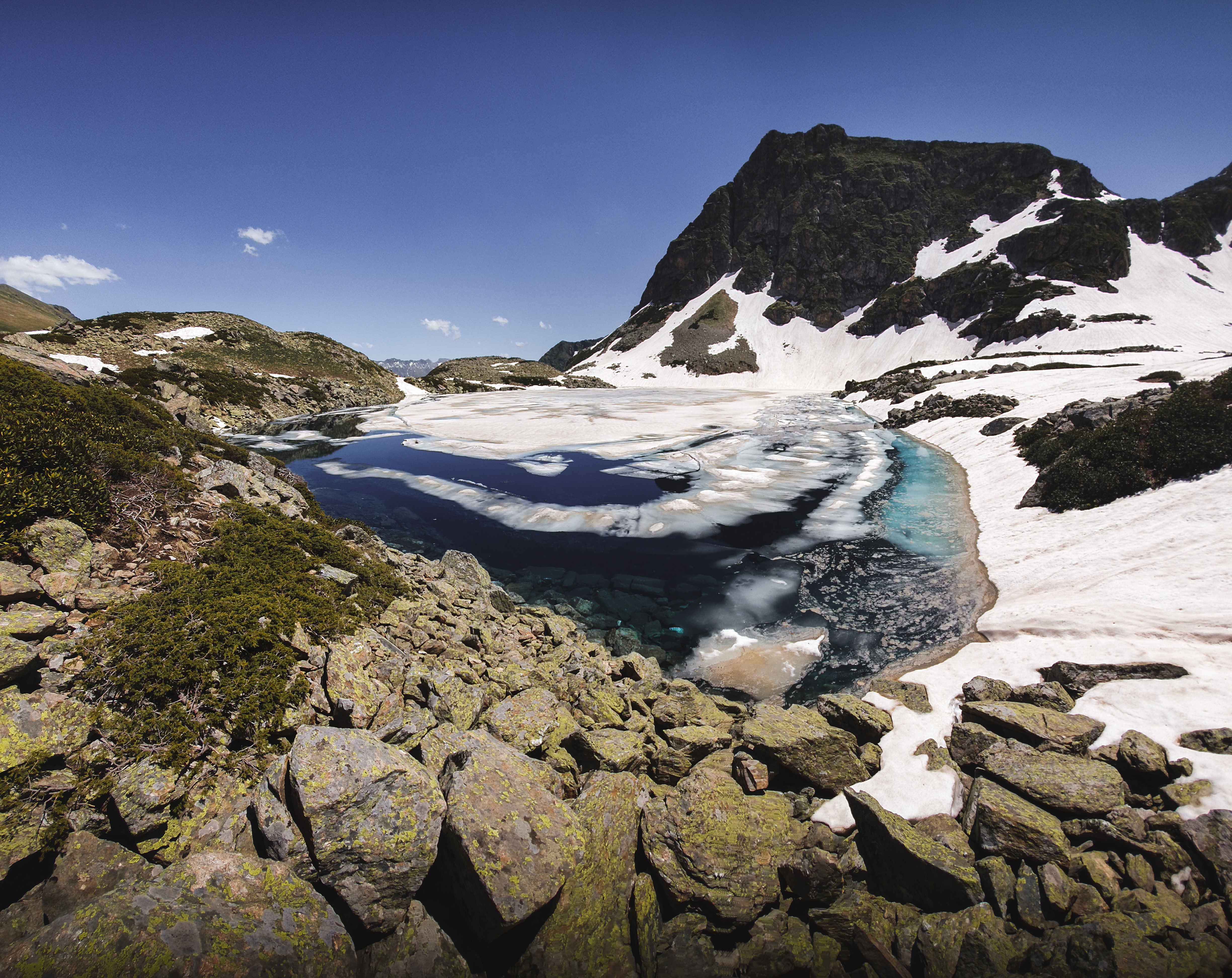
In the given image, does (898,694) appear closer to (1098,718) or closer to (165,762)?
(1098,718)

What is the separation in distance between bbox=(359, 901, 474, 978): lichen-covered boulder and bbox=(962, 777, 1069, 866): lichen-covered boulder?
5552mm

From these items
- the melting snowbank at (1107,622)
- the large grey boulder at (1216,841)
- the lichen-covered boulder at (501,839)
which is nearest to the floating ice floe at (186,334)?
the lichen-covered boulder at (501,839)

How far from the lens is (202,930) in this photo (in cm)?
321

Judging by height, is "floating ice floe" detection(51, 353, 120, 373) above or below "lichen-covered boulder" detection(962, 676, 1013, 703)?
above

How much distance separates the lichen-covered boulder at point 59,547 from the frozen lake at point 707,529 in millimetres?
9603

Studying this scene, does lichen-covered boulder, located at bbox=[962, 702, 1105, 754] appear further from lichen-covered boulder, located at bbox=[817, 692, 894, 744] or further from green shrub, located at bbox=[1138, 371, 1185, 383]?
green shrub, located at bbox=[1138, 371, 1185, 383]

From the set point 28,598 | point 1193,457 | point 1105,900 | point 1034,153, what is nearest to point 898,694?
point 1105,900

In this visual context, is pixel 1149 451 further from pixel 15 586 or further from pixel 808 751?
pixel 15 586

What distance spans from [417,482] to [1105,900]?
27.9 metres

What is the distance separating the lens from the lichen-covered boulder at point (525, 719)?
6.31m

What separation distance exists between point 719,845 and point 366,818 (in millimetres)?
3712

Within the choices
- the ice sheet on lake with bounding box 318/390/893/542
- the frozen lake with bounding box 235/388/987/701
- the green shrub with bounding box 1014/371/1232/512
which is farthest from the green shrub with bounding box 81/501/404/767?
the green shrub with bounding box 1014/371/1232/512

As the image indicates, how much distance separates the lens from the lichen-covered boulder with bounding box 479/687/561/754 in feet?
20.7

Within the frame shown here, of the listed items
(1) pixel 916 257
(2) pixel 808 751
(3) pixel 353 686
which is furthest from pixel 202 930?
(1) pixel 916 257
